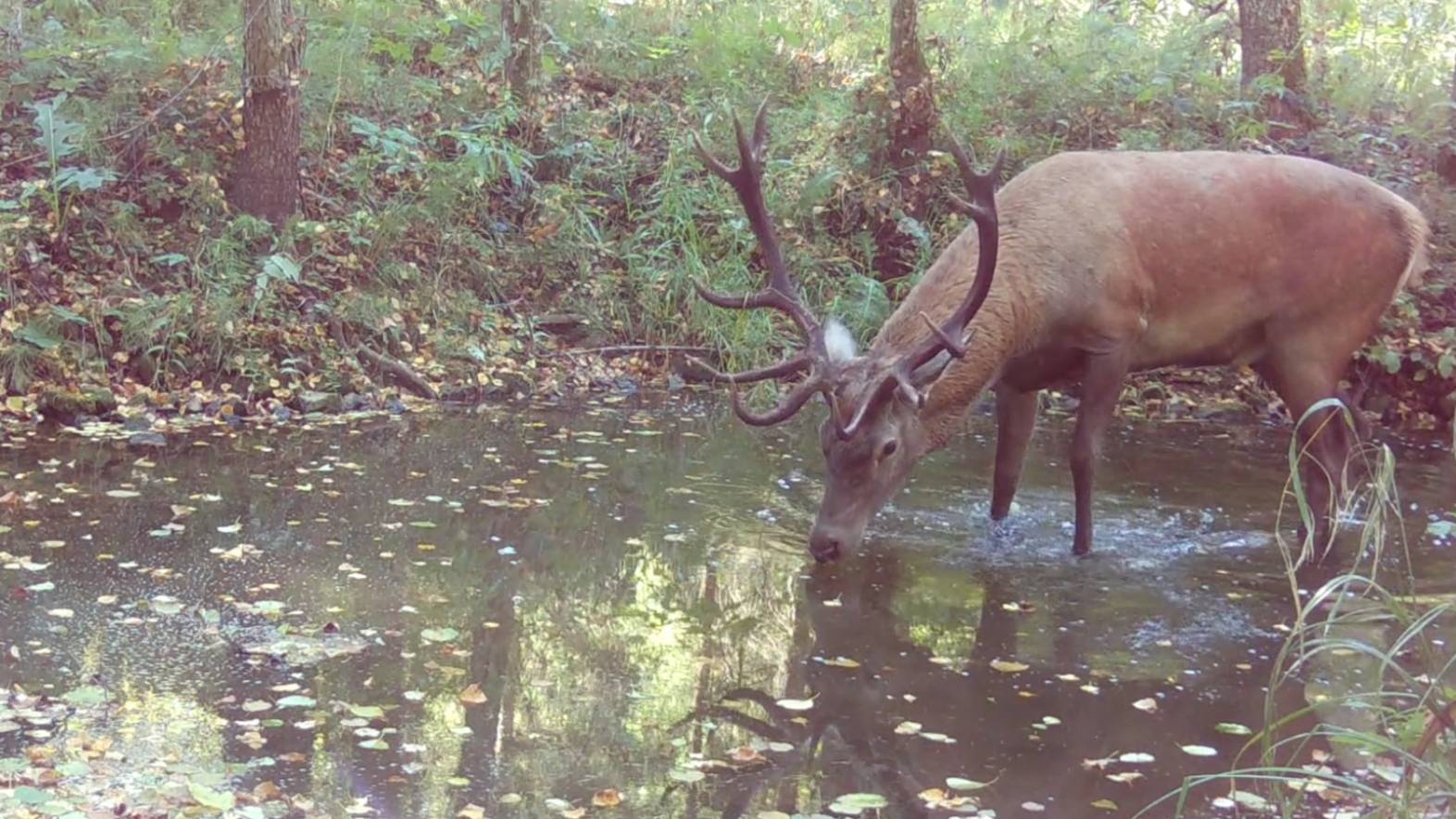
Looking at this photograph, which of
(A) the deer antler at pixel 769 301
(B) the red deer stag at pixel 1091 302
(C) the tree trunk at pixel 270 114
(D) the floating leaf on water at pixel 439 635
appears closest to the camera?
(D) the floating leaf on water at pixel 439 635

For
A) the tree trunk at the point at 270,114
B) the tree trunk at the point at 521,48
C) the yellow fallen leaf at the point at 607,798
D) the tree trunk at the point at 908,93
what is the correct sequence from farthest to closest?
the tree trunk at the point at 521,48, the tree trunk at the point at 908,93, the tree trunk at the point at 270,114, the yellow fallen leaf at the point at 607,798

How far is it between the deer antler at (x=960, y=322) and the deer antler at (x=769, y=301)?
222mm

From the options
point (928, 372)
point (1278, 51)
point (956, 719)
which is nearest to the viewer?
point (956, 719)

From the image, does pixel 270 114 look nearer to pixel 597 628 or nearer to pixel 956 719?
pixel 597 628

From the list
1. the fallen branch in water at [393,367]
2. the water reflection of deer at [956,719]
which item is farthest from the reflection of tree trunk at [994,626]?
the fallen branch in water at [393,367]

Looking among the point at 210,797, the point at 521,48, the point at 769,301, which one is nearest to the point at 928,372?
the point at 769,301

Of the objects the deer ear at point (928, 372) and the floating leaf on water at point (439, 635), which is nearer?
the floating leaf on water at point (439, 635)

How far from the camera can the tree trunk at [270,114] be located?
33.9 feet

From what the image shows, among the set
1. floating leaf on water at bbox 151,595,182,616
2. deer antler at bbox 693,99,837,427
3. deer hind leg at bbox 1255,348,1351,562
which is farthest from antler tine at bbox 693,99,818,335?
deer hind leg at bbox 1255,348,1351,562

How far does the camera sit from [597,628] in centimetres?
614

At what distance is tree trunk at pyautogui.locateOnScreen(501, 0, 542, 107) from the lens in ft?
42.7

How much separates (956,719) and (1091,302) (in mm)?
2733

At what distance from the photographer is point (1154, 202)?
25.3ft

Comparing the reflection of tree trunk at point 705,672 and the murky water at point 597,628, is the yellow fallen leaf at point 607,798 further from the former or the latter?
the reflection of tree trunk at point 705,672
